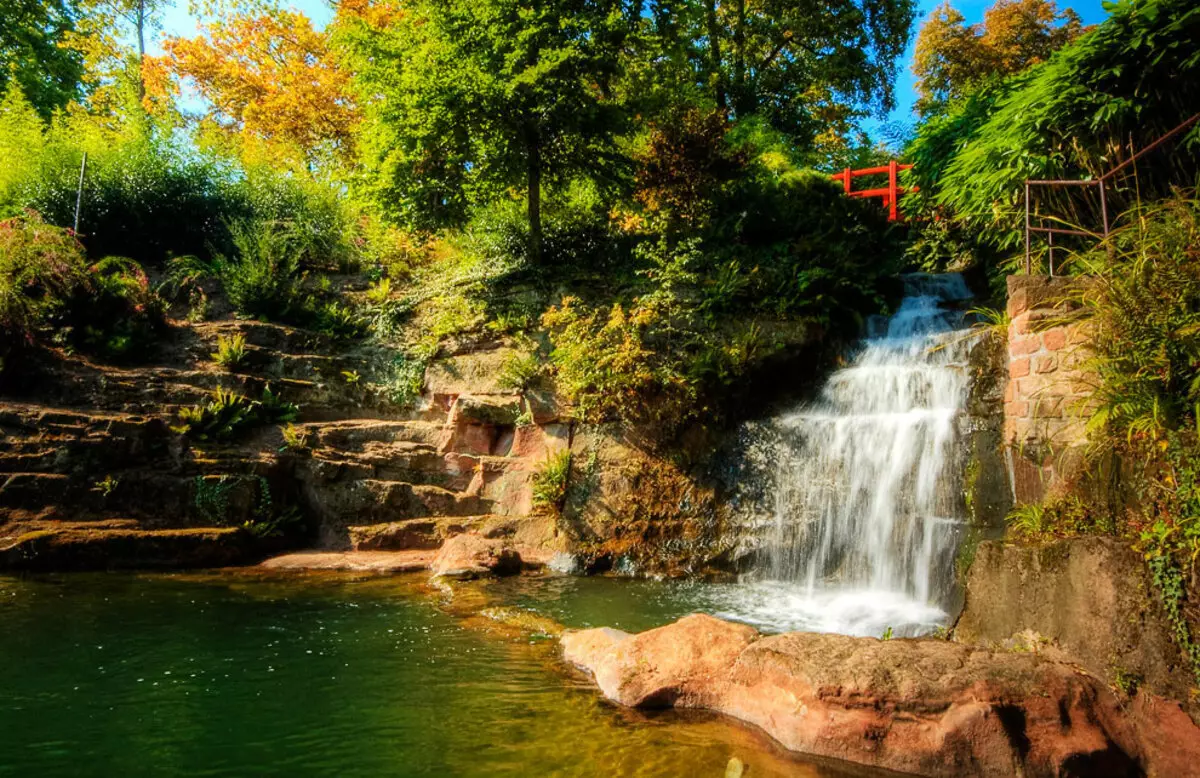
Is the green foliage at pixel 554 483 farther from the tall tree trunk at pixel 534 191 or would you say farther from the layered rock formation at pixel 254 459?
the tall tree trunk at pixel 534 191

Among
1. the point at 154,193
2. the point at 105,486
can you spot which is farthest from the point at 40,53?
the point at 105,486

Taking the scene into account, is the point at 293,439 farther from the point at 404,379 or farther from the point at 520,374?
the point at 520,374

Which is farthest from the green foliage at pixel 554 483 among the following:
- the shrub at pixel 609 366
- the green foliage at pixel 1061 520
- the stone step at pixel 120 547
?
the green foliage at pixel 1061 520

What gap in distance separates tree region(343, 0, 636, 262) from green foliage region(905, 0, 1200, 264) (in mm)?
5869

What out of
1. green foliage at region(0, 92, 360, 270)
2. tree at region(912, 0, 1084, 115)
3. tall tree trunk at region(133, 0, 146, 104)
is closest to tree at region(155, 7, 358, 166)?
tall tree trunk at region(133, 0, 146, 104)

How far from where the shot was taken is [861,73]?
20.0 metres

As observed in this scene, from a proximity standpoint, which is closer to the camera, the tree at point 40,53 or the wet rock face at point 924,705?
the wet rock face at point 924,705

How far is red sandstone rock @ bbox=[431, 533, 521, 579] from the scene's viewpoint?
285 inches

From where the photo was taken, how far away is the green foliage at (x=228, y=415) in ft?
28.7

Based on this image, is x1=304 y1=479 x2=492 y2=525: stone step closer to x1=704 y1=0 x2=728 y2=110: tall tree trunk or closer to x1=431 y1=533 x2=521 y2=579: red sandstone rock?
x1=431 y1=533 x2=521 y2=579: red sandstone rock

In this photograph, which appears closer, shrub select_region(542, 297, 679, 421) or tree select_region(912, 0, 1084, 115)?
shrub select_region(542, 297, 679, 421)

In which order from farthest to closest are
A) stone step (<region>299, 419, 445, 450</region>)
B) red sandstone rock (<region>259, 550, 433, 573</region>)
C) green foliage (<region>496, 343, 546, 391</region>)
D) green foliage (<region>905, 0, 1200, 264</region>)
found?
green foliage (<region>496, 343, 546, 391</region>), stone step (<region>299, 419, 445, 450</region>), red sandstone rock (<region>259, 550, 433, 573</region>), green foliage (<region>905, 0, 1200, 264</region>)

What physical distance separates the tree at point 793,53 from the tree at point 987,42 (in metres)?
3.40

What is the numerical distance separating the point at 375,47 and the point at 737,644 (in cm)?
1120
